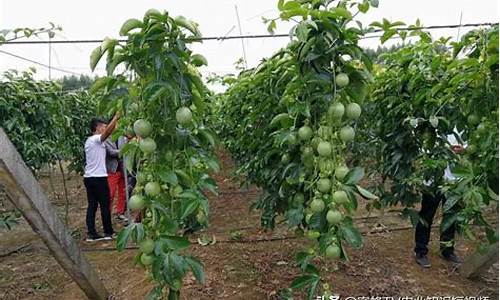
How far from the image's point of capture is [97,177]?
12.4ft

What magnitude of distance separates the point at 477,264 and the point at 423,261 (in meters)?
0.39

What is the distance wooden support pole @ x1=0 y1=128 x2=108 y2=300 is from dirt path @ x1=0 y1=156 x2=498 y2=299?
0.53 m

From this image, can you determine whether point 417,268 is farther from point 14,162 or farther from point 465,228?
point 14,162

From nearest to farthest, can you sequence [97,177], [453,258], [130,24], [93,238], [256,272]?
[130,24] → [256,272] → [453,258] → [97,177] → [93,238]

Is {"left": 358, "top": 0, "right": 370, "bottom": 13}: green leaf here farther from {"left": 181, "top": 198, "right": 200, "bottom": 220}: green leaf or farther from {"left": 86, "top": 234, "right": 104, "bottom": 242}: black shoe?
{"left": 86, "top": 234, "right": 104, "bottom": 242}: black shoe

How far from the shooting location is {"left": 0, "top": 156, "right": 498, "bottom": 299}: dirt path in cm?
265

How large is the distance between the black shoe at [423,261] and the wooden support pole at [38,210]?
2.08m

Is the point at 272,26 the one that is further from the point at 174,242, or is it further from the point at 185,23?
the point at 174,242

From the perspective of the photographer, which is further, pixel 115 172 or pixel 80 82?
pixel 80 82

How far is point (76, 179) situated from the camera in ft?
26.3

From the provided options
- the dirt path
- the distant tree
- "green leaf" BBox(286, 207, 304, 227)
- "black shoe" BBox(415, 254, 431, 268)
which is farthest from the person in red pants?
the distant tree

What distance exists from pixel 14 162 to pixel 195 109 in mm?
732

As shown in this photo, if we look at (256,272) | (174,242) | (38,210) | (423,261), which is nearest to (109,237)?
(256,272)

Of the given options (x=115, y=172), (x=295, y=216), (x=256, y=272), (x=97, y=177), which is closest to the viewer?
(x=295, y=216)
